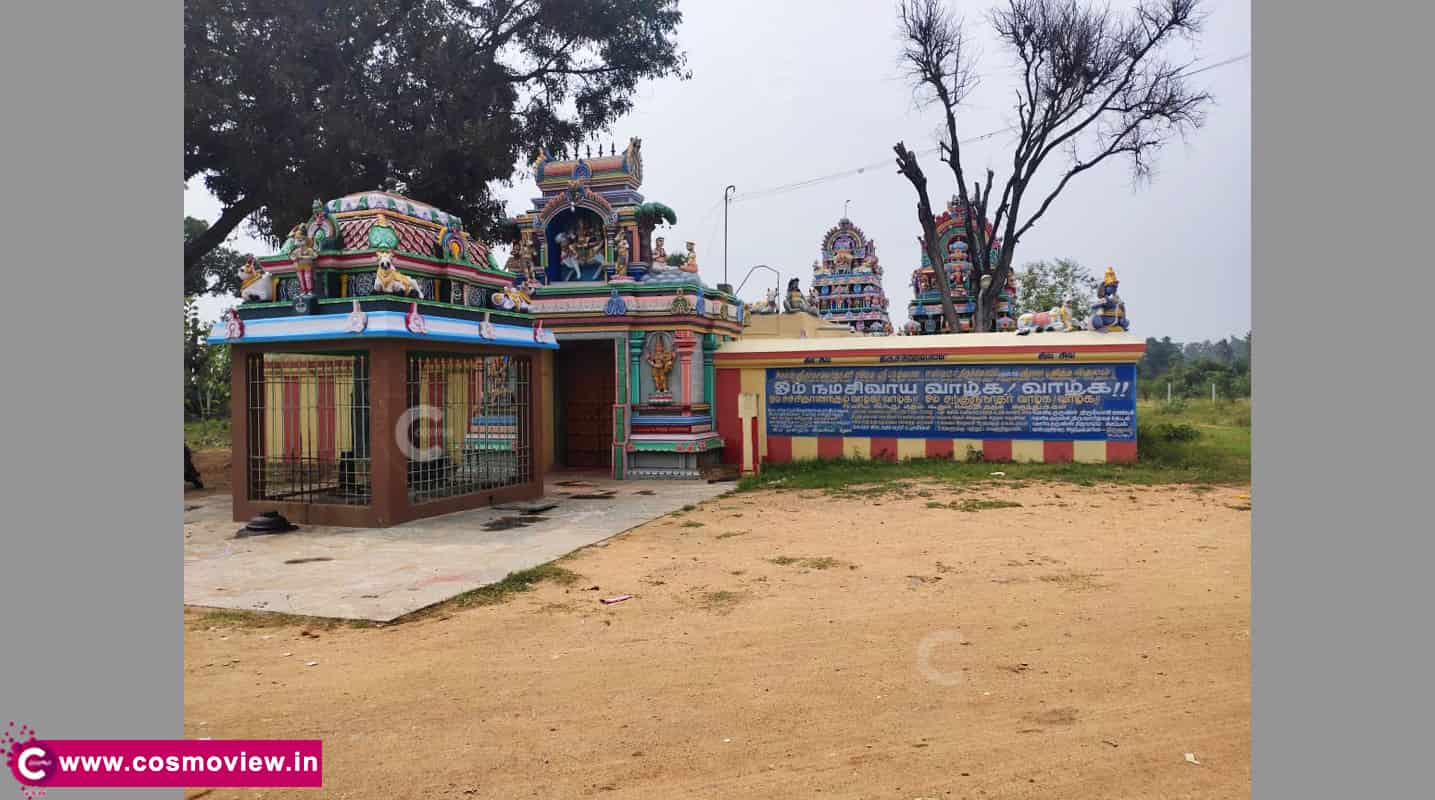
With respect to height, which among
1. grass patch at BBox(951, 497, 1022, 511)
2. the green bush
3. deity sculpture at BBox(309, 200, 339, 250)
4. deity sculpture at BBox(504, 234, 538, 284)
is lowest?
grass patch at BBox(951, 497, 1022, 511)

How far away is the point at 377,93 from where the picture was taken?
1388cm

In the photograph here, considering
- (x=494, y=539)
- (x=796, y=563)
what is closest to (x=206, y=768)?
(x=796, y=563)

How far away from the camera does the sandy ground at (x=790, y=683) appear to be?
10.4ft

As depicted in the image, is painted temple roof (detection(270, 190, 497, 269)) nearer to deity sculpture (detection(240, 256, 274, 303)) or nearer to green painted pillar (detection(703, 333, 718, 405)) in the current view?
deity sculpture (detection(240, 256, 274, 303))

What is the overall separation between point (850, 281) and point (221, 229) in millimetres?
20771

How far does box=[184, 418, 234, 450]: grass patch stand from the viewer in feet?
70.8

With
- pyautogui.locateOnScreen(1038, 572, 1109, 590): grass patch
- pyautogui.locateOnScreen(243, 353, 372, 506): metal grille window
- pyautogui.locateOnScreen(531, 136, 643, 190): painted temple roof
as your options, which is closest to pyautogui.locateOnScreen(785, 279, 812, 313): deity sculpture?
pyautogui.locateOnScreen(531, 136, 643, 190): painted temple roof

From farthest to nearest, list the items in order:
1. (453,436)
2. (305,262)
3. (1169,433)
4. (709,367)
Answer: (1169,433) → (709,367) → (453,436) → (305,262)

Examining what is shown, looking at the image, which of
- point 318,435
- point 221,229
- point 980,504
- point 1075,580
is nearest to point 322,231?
point 318,435

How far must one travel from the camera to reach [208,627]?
537cm

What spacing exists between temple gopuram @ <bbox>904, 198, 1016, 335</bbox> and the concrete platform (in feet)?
60.5

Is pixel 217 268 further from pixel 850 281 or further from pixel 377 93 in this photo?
pixel 850 281

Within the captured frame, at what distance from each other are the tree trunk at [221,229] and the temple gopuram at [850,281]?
19565 millimetres

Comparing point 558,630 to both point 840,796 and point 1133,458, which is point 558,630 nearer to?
point 840,796
